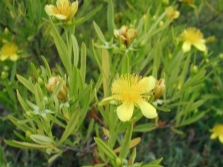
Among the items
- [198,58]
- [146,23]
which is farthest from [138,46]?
[198,58]

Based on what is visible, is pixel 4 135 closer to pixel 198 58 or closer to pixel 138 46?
pixel 138 46

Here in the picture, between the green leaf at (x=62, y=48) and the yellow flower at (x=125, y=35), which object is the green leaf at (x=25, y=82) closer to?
the green leaf at (x=62, y=48)

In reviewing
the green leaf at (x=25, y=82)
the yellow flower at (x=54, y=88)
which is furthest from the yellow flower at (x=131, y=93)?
the green leaf at (x=25, y=82)

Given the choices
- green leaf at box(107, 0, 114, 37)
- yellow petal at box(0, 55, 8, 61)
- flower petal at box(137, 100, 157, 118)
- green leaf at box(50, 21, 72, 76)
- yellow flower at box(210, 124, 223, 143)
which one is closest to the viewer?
flower petal at box(137, 100, 157, 118)

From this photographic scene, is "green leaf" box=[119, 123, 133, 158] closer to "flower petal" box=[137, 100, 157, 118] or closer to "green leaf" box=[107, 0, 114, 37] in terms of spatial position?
"flower petal" box=[137, 100, 157, 118]

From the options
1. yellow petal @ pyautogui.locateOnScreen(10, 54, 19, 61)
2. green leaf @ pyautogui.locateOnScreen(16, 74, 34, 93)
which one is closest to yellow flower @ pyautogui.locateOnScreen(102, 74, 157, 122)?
green leaf @ pyautogui.locateOnScreen(16, 74, 34, 93)

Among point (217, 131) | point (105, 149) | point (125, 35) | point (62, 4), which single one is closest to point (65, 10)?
point (62, 4)

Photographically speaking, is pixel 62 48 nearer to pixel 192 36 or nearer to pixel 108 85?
pixel 108 85

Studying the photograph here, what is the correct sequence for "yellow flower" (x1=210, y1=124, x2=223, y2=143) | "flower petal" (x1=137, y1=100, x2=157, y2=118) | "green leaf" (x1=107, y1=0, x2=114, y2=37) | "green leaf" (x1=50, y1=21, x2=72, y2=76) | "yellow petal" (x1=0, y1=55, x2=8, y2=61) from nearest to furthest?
"flower petal" (x1=137, y1=100, x2=157, y2=118), "green leaf" (x1=50, y1=21, x2=72, y2=76), "green leaf" (x1=107, y1=0, x2=114, y2=37), "yellow petal" (x1=0, y1=55, x2=8, y2=61), "yellow flower" (x1=210, y1=124, x2=223, y2=143)
